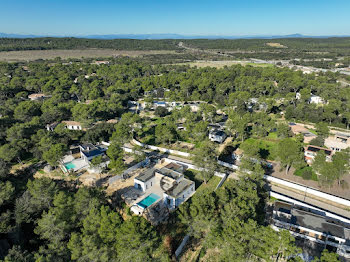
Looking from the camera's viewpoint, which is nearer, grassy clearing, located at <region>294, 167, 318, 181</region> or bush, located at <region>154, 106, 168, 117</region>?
grassy clearing, located at <region>294, 167, 318, 181</region>

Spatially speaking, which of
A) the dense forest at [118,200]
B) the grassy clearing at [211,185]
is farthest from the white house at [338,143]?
the grassy clearing at [211,185]

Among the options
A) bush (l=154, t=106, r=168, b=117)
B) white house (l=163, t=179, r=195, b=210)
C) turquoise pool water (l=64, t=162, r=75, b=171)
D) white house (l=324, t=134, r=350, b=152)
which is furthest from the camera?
bush (l=154, t=106, r=168, b=117)

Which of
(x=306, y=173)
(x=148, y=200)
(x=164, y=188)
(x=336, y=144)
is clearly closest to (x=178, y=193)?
(x=164, y=188)

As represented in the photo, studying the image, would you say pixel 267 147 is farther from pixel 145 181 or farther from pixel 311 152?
pixel 145 181

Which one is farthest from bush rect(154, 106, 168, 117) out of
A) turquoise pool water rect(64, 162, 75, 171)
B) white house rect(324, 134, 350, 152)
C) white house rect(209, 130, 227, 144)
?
white house rect(324, 134, 350, 152)

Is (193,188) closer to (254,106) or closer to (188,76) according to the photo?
(254,106)

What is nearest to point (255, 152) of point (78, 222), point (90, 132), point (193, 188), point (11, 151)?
point (193, 188)

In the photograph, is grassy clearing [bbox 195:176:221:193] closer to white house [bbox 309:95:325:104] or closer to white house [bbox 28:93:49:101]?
white house [bbox 309:95:325:104]
